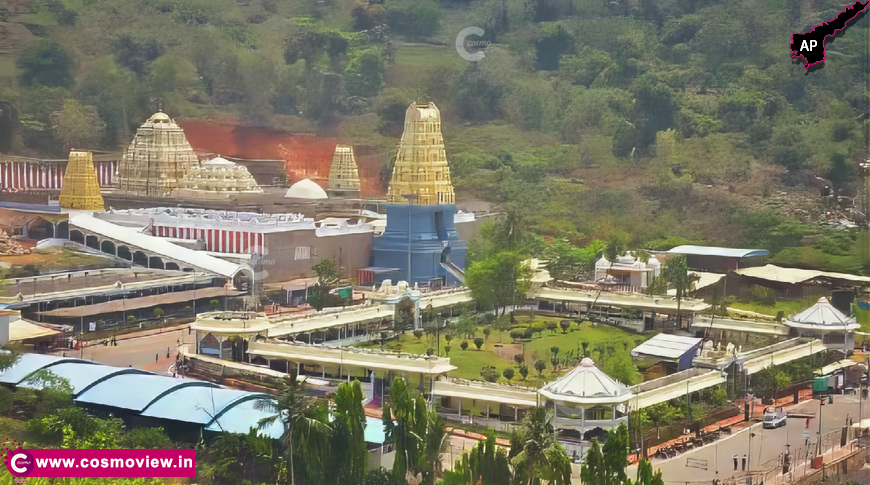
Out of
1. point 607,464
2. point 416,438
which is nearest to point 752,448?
point 607,464

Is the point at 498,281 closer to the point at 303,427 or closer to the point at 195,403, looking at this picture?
the point at 195,403

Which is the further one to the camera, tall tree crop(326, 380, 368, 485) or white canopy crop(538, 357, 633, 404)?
white canopy crop(538, 357, 633, 404)

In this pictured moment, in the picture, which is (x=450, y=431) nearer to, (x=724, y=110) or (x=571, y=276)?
(x=571, y=276)

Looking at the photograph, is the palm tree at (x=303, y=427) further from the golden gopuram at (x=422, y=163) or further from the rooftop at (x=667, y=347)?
the golden gopuram at (x=422, y=163)

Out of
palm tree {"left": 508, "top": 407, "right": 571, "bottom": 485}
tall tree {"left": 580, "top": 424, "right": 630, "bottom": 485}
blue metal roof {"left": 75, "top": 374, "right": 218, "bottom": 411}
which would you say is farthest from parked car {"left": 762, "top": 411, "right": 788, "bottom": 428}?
blue metal roof {"left": 75, "top": 374, "right": 218, "bottom": 411}

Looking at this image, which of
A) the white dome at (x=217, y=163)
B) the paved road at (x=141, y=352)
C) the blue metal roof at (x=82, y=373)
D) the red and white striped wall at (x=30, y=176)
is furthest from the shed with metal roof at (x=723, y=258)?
the red and white striped wall at (x=30, y=176)

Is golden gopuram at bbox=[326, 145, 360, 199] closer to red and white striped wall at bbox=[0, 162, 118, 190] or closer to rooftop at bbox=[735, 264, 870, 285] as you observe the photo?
red and white striped wall at bbox=[0, 162, 118, 190]
